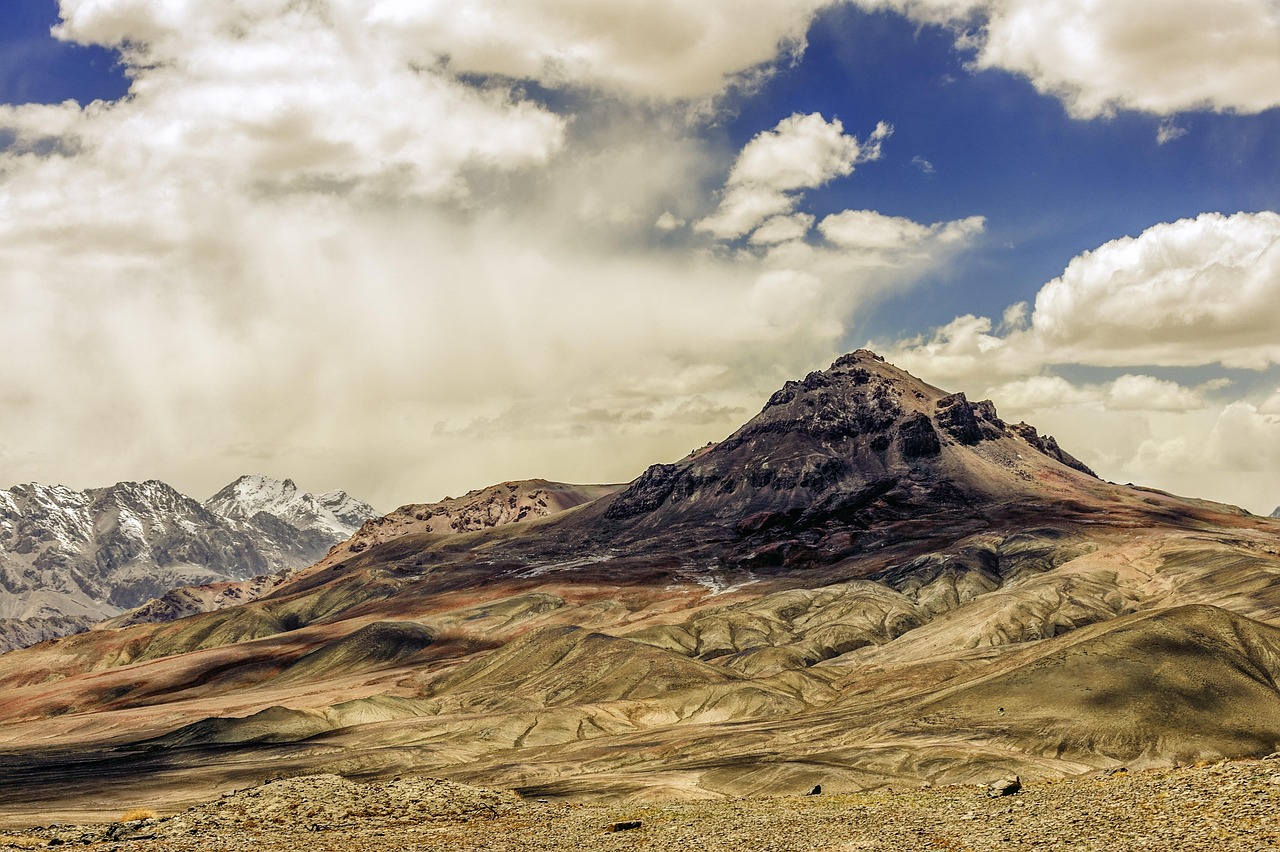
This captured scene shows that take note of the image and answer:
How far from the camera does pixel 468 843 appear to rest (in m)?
46.8

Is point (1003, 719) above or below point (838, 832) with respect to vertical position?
below

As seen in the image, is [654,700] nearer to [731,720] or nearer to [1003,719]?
[731,720]

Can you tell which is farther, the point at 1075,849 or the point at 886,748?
the point at 886,748

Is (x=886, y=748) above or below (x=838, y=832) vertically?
below

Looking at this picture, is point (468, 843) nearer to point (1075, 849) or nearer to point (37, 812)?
point (1075, 849)

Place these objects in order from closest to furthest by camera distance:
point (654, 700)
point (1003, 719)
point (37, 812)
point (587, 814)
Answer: point (587, 814) < point (37, 812) < point (1003, 719) < point (654, 700)

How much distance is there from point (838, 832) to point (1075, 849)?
427 inches

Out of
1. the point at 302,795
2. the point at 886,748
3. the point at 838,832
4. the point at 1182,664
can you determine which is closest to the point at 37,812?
the point at 302,795

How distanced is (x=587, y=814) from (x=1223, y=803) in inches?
1224

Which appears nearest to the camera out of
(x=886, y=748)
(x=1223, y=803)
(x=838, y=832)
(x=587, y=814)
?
(x=1223, y=803)

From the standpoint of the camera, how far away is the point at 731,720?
184750mm

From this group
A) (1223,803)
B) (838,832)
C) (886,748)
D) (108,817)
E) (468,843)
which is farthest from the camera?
(886,748)

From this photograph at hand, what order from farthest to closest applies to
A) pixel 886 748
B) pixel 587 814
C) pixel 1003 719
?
1. pixel 1003 719
2. pixel 886 748
3. pixel 587 814

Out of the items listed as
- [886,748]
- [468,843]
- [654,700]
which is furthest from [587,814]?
[654,700]
